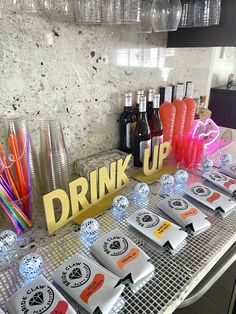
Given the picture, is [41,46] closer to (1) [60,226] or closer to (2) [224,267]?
(1) [60,226]

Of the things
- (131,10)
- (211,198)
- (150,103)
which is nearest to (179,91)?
(150,103)

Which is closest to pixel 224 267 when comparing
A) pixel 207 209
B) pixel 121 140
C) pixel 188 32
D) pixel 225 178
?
pixel 207 209

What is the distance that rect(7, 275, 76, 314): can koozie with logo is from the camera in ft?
1.14

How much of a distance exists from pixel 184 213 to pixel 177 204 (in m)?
0.04

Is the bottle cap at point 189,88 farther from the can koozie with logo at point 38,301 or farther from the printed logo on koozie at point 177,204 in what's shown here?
the can koozie with logo at point 38,301

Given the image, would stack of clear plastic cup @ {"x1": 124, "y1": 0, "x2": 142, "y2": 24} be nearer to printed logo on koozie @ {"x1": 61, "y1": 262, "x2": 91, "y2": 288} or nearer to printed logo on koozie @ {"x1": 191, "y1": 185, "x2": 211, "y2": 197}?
printed logo on koozie @ {"x1": 191, "y1": 185, "x2": 211, "y2": 197}

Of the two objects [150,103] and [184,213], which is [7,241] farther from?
[150,103]

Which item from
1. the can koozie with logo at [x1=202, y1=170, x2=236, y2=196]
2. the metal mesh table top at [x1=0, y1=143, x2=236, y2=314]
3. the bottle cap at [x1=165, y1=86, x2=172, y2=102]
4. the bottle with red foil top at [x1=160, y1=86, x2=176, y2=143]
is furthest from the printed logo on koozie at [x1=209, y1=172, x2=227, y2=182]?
the bottle cap at [x1=165, y1=86, x2=172, y2=102]

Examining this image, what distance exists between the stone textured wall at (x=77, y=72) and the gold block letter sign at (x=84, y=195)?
19cm

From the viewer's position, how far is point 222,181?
28.0 inches

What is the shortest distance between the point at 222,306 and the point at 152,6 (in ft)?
3.19

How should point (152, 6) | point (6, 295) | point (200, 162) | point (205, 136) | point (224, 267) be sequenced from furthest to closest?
point (205, 136) < point (200, 162) < point (152, 6) < point (224, 267) < point (6, 295)

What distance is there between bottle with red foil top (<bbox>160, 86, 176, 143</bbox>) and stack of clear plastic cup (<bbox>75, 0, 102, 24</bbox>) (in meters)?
0.42

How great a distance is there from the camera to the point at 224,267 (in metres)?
0.54
